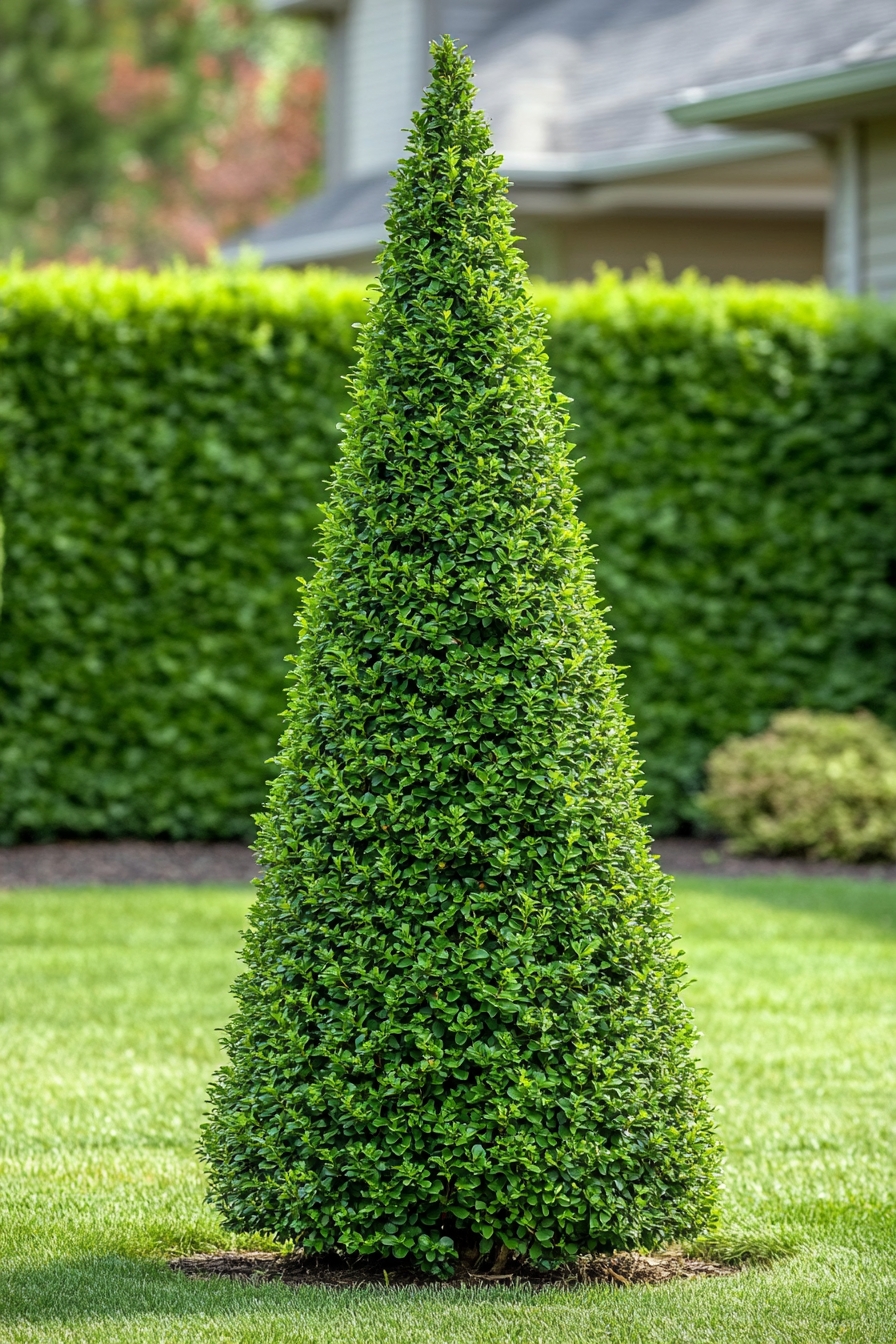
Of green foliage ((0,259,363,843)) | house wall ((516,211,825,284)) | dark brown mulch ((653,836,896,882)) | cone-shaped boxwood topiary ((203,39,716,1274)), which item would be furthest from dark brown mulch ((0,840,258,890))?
house wall ((516,211,825,284))

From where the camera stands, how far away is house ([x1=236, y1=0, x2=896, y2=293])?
37.6ft

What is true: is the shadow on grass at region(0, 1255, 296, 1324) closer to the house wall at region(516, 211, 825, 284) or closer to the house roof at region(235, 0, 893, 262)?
the house roof at region(235, 0, 893, 262)

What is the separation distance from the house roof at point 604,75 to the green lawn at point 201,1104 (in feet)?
21.4

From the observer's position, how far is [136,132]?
30.4m

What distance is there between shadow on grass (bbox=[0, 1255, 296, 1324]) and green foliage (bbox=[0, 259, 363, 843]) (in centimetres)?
580

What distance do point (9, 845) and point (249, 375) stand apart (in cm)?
293

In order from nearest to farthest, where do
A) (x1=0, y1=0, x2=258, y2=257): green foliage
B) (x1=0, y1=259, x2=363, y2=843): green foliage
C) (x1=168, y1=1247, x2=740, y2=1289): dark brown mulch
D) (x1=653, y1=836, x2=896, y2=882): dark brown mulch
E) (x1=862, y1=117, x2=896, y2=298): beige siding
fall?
1. (x1=168, y1=1247, x2=740, y2=1289): dark brown mulch
2. (x1=0, y1=259, x2=363, y2=843): green foliage
3. (x1=653, y1=836, x2=896, y2=882): dark brown mulch
4. (x1=862, y1=117, x2=896, y2=298): beige siding
5. (x1=0, y1=0, x2=258, y2=257): green foliage

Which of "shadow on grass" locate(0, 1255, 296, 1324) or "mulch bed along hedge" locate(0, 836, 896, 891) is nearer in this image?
"shadow on grass" locate(0, 1255, 296, 1324)

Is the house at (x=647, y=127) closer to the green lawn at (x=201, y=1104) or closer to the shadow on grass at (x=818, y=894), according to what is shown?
the shadow on grass at (x=818, y=894)

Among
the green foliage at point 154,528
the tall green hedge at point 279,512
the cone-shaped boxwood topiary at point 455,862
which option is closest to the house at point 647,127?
the tall green hedge at point 279,512

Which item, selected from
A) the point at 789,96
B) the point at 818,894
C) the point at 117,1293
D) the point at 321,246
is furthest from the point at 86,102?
the point at 117,1293

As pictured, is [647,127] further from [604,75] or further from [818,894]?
[818,894]

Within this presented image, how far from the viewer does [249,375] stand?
9.43m

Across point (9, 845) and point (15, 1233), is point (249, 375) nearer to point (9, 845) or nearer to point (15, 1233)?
point (9, 845)
